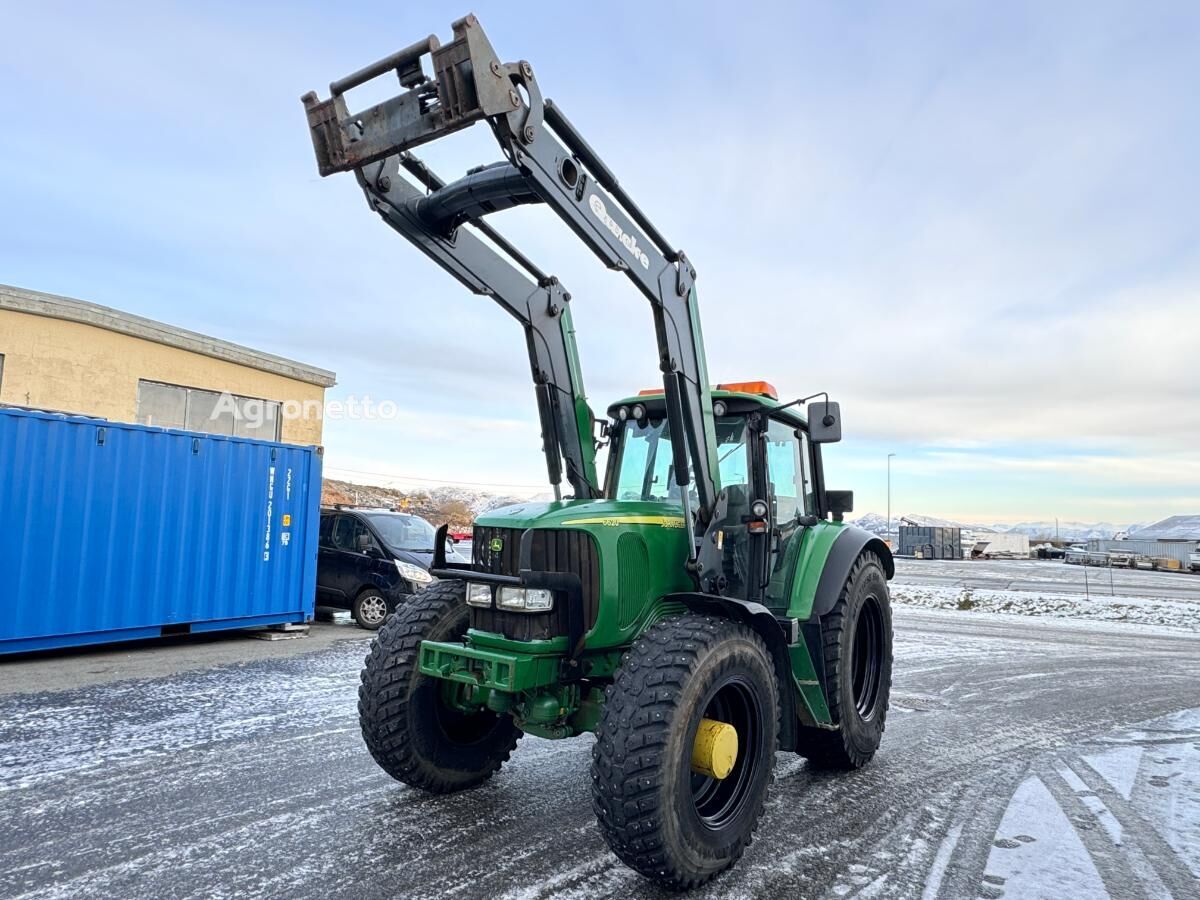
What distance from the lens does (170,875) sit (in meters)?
3.27

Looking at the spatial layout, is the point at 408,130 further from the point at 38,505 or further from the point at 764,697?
the point at 38,505

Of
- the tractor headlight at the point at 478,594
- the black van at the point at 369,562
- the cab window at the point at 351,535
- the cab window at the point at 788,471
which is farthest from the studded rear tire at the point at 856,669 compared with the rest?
the cab window at the point at 351,535

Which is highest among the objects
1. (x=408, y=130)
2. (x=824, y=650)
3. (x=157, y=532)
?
(x=408, y=130)

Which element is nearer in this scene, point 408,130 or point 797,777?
point 408,130

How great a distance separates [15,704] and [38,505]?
2.90m

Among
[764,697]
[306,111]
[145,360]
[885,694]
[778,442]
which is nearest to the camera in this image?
[306,111]

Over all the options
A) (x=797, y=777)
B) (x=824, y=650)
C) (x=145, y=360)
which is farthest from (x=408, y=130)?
(x=145, y=360)

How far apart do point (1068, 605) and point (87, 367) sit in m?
21.4

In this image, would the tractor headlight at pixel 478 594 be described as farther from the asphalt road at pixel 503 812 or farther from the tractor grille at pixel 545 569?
the asphalt road at pixel 503 812

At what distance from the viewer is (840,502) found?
228 inches

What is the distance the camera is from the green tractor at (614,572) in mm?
3187

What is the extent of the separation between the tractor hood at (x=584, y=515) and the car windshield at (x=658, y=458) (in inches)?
15.3

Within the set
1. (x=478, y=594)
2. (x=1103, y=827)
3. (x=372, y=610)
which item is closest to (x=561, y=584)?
(x=478, y=594)

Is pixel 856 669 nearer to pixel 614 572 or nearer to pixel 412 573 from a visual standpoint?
pixel 614 572
